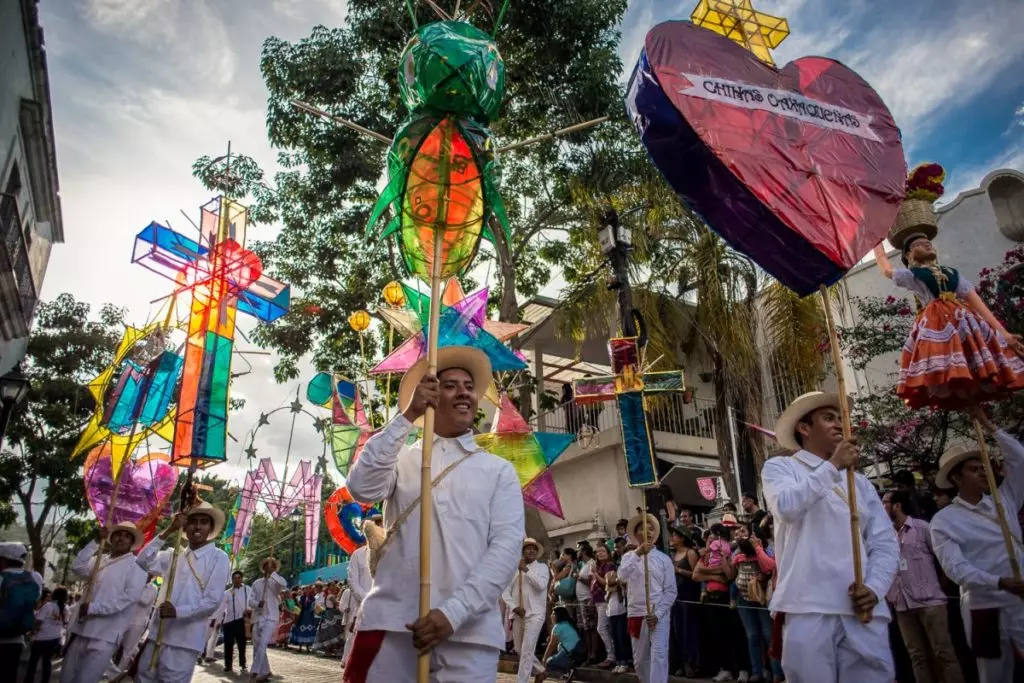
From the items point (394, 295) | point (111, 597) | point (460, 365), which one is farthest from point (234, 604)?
point (460, 365)

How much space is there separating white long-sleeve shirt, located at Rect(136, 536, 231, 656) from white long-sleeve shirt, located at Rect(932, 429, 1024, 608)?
5716mm

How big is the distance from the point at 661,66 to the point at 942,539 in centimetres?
385

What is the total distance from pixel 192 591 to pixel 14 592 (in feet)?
6.05

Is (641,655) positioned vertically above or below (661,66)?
below

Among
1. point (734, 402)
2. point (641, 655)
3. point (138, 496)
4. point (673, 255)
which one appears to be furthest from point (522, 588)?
point (673, 255)

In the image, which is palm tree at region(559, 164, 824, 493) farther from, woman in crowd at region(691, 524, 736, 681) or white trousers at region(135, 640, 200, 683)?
white trousers at region(135, 640, 200, 683)

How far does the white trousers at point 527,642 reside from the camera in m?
8.30

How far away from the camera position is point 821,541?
335 cm

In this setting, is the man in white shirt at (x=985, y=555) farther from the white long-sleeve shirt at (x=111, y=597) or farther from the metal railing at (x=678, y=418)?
the metal railing at (x=678, y=418)

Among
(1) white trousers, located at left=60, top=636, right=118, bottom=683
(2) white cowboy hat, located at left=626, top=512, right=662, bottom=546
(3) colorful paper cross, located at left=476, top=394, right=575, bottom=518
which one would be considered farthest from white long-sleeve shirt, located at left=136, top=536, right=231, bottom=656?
(2) white cowboy hat, located at left=626, top=512, right=662, bottom=546

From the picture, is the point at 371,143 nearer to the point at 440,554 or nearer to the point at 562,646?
the point at 562,646

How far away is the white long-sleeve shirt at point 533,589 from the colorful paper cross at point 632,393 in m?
1.97

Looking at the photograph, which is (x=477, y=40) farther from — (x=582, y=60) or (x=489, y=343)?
(x=582, y=60)

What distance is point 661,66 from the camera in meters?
3.69
